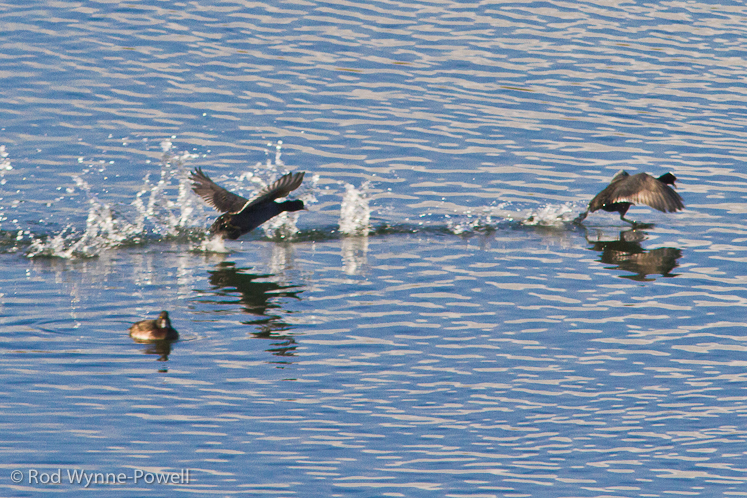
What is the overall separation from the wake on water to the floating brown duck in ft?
11.1

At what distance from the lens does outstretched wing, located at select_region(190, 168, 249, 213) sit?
48.8 ft

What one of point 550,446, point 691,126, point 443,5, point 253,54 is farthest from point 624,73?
point 550,446

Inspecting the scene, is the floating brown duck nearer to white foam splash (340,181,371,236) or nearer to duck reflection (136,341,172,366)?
duck reflection (136,341,172,366)

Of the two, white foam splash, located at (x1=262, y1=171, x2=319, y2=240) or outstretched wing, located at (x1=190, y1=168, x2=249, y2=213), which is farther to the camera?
white foam splash, located at (x1=262, y1=171, x2=319, y2=240)

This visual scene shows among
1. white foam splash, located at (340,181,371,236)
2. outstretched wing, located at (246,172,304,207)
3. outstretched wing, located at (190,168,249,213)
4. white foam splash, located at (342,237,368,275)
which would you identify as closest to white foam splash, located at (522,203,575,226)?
white foam splash, located at (340,181,371,236)

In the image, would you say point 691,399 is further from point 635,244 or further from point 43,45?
point 43,45

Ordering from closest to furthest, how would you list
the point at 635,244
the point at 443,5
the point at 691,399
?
the point at 691,399, the point at 635,244, the point at 443,5

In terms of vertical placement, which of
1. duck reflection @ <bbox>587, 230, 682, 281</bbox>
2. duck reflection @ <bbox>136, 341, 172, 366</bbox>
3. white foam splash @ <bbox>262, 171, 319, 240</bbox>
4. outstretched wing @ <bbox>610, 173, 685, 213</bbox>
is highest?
outstretched wing @ <bbox>610, 173, 685, 213</bbox>

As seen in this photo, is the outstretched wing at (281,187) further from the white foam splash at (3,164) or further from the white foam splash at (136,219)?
the white foam splash at (3,164)

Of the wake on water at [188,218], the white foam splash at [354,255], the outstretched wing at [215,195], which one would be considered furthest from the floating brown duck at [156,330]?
the outstretched wing at [215,195]

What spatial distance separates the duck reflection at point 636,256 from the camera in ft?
46.3

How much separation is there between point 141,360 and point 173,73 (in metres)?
11.1

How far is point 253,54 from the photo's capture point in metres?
22.0

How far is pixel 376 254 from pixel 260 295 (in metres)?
1.95
